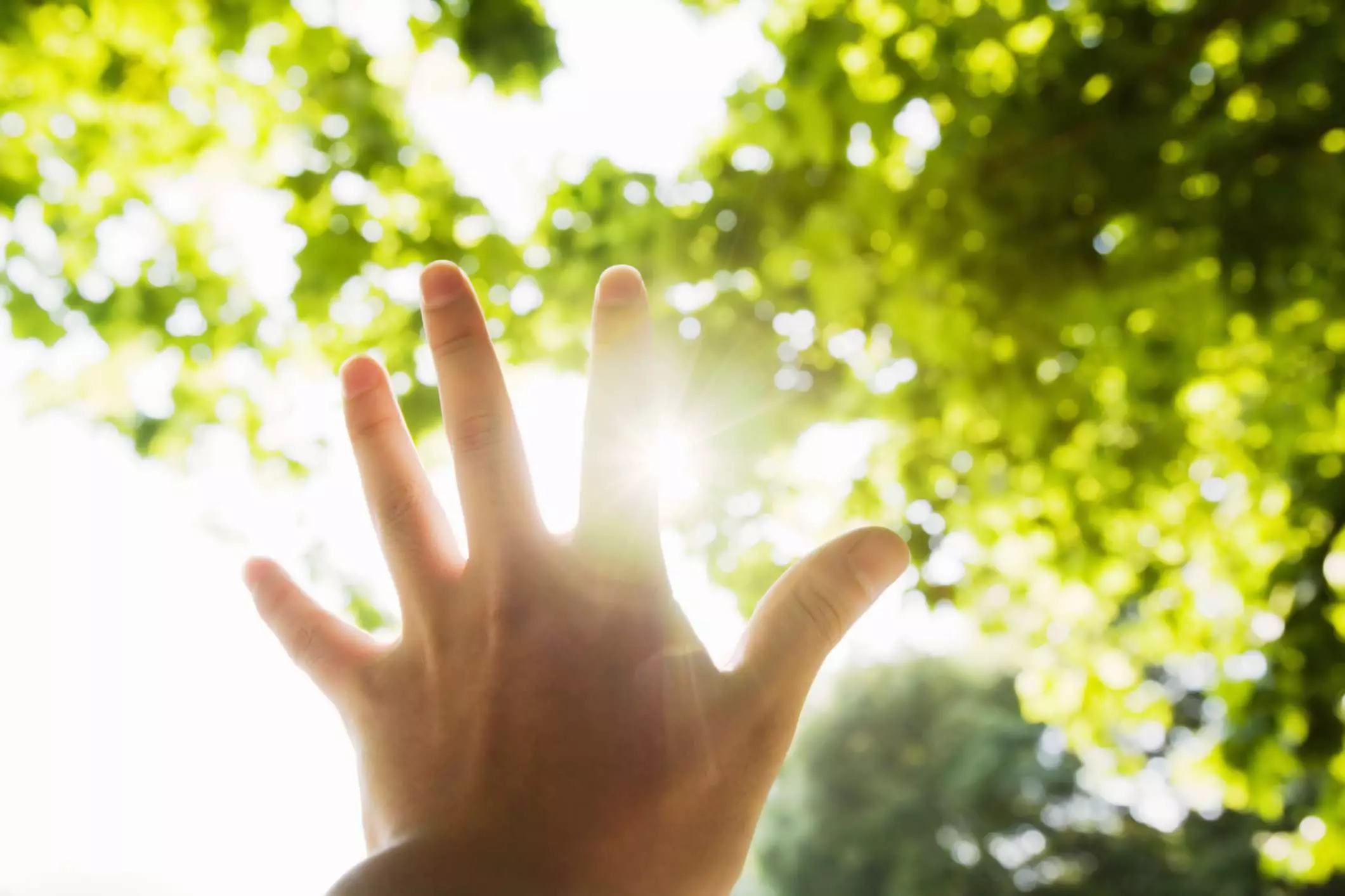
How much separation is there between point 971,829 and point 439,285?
2361 centimetres

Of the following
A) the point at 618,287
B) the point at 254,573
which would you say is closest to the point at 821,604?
the point at 618,287

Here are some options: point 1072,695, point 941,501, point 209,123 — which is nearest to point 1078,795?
point 1072,695

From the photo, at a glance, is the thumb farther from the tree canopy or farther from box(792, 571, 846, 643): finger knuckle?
the tree canopy

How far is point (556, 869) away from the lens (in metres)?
1.11

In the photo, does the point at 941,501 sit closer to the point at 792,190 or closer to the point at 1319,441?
the point at 792,190

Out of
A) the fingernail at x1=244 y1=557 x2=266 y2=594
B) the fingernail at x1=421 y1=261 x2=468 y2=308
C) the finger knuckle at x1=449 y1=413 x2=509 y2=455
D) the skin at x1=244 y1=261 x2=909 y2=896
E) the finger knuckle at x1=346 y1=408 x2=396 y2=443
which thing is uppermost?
the fingernail at x1=421 y1=261 x2=468 y2=308

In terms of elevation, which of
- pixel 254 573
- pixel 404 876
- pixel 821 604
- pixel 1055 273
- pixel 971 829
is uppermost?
pixel 971 829

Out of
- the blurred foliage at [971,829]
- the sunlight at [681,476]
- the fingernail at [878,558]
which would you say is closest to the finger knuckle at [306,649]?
the fingernail at [878,558]

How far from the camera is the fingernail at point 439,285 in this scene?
1.43 metres

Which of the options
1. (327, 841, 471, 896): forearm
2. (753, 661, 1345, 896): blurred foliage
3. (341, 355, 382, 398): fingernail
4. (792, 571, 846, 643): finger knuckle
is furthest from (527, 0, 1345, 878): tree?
(753, 661, 1345, 896): blurred foliage

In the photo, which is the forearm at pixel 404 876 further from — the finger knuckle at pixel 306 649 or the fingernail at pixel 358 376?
the fingernail at pixel 358 376

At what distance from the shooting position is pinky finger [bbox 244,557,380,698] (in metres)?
1.51

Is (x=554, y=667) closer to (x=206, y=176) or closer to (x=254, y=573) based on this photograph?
(x=254, y=573)

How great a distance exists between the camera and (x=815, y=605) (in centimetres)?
139
